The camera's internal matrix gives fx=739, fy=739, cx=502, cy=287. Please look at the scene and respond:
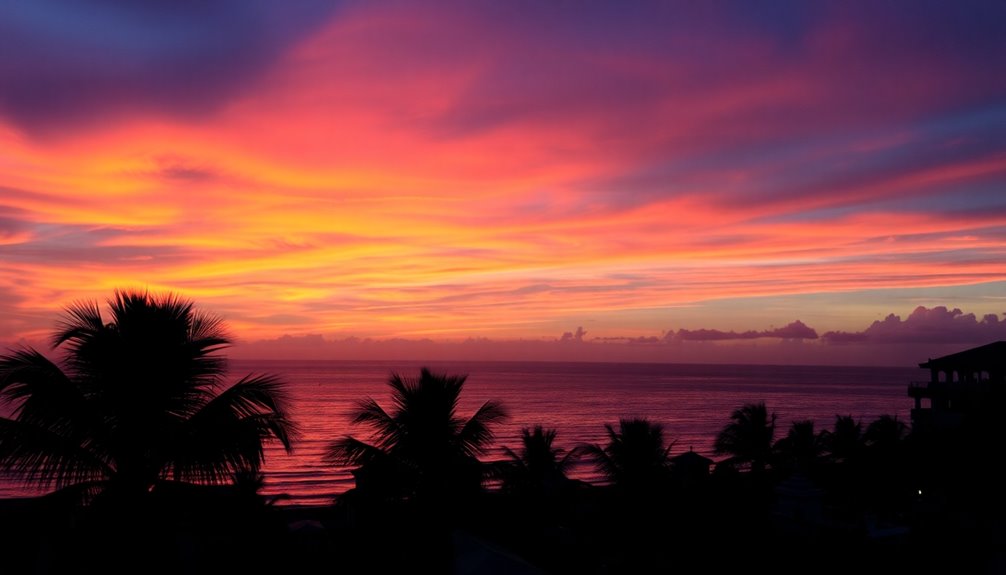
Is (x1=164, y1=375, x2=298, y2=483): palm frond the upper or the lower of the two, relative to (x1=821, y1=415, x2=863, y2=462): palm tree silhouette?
upper

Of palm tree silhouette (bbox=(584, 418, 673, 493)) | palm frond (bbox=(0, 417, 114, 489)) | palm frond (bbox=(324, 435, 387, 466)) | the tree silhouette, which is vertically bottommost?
the tree silhouette

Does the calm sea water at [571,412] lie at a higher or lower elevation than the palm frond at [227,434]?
lower

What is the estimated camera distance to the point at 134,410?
352 inches

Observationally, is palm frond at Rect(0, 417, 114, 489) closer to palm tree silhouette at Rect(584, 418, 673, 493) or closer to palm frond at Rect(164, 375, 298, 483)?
palm frond at Rect(164, 375, 298, 483)

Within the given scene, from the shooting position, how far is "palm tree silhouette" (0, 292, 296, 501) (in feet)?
28.5

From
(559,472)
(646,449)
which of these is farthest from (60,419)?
(559,472)

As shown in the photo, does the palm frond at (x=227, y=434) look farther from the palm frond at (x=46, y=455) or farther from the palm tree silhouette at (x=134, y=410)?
the palm frond at (x=46, y=455)

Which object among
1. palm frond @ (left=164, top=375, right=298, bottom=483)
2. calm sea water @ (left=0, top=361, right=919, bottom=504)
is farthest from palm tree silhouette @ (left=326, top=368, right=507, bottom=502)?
calm sea water @ (left=0, top=361, right=919, bottom=504)

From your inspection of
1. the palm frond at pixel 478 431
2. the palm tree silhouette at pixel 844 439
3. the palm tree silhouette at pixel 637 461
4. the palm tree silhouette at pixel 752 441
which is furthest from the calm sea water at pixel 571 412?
the palm tree silhouette at pixel 844 439

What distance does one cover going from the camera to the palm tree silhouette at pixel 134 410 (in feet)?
28.5

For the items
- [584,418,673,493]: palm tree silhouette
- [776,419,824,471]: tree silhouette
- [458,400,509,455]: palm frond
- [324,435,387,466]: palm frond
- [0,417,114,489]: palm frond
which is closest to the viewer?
[0,417,114,489]: palm frond

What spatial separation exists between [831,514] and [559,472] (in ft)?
32.2

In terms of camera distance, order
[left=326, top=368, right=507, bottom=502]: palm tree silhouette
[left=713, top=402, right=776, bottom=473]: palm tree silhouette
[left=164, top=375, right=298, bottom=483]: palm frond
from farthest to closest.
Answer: [left=713, top=402, right=776, bottom=473]: palm tree silhouette < [left=326, top=368, right=507, bottom=502]: palm tree silhouette < [left=164, top=375, right=298, bottom=483]: palm frond

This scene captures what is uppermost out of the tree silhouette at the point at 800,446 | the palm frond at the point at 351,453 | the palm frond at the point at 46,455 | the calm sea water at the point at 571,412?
the palm frond at the point at 46,455
